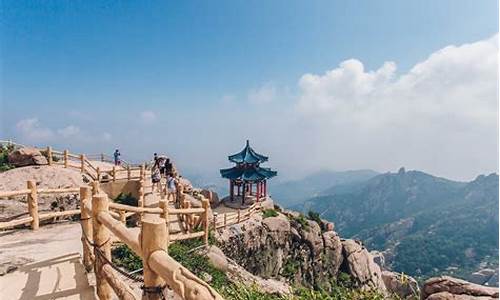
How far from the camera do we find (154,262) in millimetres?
2521

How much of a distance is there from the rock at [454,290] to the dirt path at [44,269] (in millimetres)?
7083

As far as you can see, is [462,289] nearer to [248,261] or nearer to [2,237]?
[2,237]

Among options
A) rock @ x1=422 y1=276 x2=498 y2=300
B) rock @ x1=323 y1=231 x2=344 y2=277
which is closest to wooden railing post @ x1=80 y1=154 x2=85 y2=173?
rock @ x1=422 y1=276 x2=498 y2=300

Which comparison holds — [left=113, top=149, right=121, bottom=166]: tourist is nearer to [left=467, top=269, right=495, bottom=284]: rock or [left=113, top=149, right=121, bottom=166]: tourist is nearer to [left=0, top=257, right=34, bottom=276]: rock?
[left=0, top=257, right=34, bottom=276]: rock

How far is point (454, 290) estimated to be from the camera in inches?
292

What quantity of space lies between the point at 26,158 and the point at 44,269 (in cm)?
1383

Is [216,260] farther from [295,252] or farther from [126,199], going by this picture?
[295,252]

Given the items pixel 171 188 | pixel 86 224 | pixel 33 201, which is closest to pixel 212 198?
pixel 171 188

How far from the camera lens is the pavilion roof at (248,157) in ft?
85.9

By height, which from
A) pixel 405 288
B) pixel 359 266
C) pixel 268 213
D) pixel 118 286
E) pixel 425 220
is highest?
pixel 118 286

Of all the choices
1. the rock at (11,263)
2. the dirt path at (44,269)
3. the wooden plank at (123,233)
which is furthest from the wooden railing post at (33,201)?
the wooden plank at (123,233)

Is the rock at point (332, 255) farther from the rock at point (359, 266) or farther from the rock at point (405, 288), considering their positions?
the rock at point (405, 288)

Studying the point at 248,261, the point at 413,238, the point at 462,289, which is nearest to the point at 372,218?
the point at 413,238

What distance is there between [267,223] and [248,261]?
304 centimetres
